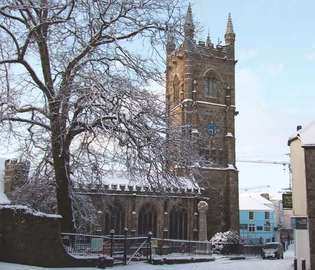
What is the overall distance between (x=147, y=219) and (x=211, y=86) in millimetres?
20317

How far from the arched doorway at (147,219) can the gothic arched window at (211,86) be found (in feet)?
58.7

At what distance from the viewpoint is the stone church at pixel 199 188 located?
52625 millimetres

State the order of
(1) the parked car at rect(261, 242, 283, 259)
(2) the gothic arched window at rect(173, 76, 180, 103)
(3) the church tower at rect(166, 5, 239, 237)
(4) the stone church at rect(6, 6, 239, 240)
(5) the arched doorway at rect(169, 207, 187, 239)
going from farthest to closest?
(2) the gothic arched window at rect(173, 76, 180, 103)
(3) the church tower at rect(166, 5, 239, 237)
(5) the arched doorway at rect(169, 207, 187, 239)
(4) the stone church at rect(6, 6, 239, 240)
(1) the parked car at rect(261, 242, 283, 259)

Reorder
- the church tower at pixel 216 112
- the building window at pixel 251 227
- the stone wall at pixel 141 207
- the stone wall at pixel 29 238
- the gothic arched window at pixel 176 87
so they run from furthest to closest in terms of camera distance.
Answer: the building window at pixel 251 227 < the gothic arched window at pixel 176 87 < the church tower at pixel 216 112 < the stone wall at pixel 141 207 < the stone wall at pixel 29 238

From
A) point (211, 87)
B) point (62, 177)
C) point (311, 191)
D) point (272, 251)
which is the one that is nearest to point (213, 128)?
point (211, 87)

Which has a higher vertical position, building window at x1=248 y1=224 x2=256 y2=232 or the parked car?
building window at x1=248 y1=224 x2=256 y2=232

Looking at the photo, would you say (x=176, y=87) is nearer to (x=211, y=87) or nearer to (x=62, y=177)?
(x=211, y=87)

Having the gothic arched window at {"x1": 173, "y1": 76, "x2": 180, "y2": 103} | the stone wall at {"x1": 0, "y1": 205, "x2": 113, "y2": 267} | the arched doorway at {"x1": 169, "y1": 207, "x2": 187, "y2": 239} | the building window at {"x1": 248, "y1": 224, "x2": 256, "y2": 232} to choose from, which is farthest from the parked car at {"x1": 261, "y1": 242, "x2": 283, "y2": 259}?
the building window at {"x1": 248, "y1": 224, "x2": 256, "y2": 232}

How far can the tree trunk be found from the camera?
17109 mm

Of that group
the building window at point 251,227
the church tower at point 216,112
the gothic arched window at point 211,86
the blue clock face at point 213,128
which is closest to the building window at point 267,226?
the building window at point 251,227

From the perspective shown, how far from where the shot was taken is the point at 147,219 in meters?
54.1

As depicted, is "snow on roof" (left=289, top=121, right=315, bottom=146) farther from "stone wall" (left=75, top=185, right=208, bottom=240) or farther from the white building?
"stone wall" (left=75, top=185, right=208, bottom=240)

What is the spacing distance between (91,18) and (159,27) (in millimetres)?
2258

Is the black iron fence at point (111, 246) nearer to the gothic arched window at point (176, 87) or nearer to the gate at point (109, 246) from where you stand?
the gate at point (109, 246)
